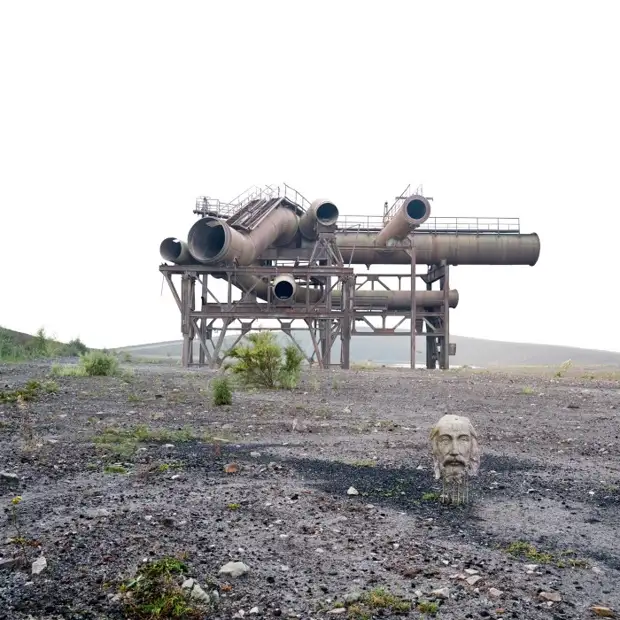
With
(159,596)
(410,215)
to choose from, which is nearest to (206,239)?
(410,215)

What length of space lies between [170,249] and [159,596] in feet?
68.7

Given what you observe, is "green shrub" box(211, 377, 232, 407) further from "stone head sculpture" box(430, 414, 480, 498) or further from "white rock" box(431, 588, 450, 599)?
"white rock" box(431, 588, 450, 599)

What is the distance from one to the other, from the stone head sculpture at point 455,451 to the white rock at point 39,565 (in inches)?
102

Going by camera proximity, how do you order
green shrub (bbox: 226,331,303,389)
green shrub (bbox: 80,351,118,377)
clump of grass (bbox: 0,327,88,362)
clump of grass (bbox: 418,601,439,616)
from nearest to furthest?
clump of grass (bbox: 418,601,439,616) → green shrub (bbox: 226,331,303,389) → green shrub (bbox: 80,351,118,377) → clump of grass (bbox: 0,327,88,362)

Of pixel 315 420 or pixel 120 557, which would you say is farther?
pixel 315 420

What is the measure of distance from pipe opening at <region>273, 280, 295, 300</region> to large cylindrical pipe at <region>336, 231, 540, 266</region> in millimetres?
5714

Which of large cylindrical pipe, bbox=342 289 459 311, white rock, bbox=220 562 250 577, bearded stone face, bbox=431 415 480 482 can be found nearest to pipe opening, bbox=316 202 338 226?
large cylindrical pipe, bbox=342 289 459 311

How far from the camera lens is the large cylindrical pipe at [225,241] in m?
20.4

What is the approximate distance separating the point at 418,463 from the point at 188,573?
3120 millimetres

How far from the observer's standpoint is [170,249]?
2306cm

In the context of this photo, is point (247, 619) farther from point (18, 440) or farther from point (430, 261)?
point (430, 261)

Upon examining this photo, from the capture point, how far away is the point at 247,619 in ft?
9.11

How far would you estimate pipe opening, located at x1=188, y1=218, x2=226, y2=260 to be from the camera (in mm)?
21283

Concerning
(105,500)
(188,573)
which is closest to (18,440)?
(105,500)
